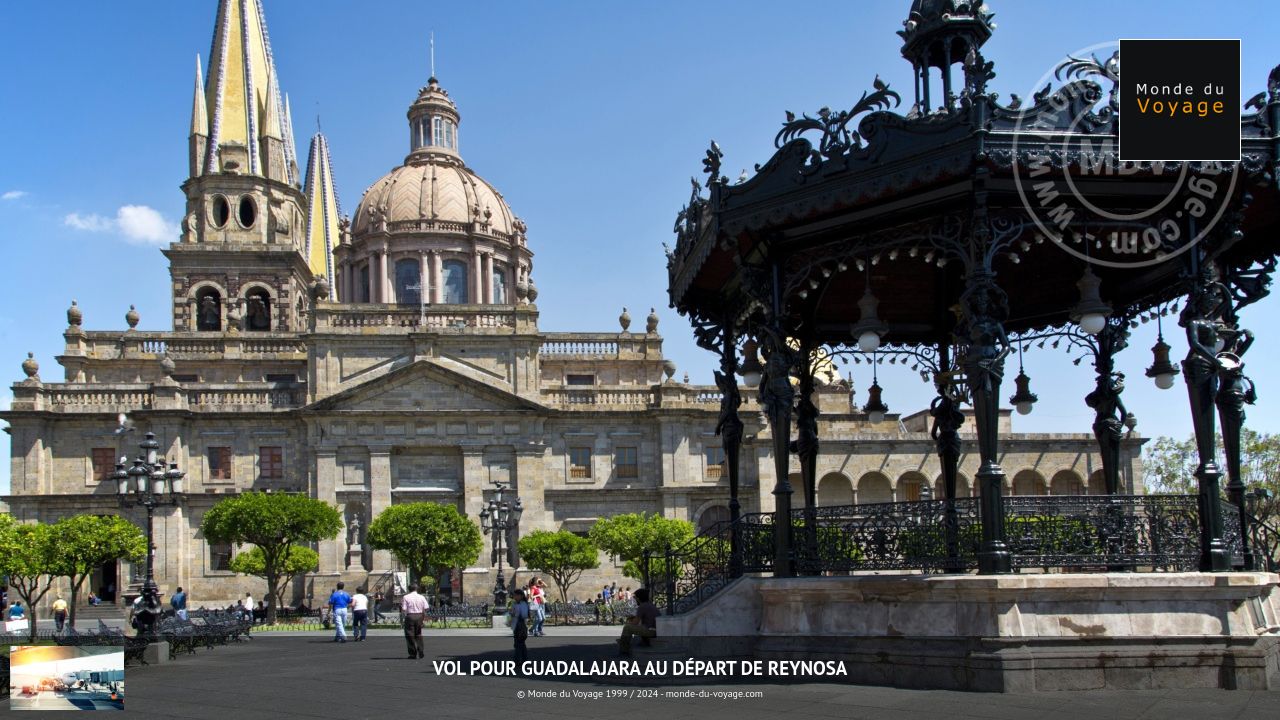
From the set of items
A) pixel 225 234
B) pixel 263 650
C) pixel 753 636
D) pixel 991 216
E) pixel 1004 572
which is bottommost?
pixel 263 650

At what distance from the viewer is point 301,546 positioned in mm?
42656

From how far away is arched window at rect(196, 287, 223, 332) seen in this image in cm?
5466

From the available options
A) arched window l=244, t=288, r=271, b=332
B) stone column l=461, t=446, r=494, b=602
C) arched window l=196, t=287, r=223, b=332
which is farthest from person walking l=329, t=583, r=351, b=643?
arched window l=196, t=287, r=223, b=332

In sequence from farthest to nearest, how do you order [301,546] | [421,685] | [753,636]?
1. [301,546]
2. [421,685]
3. [753,636]

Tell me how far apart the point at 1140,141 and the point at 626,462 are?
39203mm

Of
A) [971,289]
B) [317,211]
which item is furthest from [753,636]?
[317,211]

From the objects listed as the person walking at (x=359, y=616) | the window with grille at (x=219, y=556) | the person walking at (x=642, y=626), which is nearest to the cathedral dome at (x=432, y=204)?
the window with grille at (x=219, y=556)

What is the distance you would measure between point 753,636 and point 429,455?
3686 cm

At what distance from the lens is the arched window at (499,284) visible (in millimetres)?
58500

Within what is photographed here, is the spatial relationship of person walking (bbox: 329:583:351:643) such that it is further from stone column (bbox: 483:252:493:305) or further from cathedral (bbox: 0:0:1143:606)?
stone column (bbox: 483:252:493:305)

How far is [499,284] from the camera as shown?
59.2 m

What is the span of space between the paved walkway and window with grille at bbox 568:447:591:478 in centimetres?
3029

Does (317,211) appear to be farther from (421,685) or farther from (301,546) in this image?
(421,685)

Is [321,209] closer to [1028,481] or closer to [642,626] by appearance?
[1028,481]
